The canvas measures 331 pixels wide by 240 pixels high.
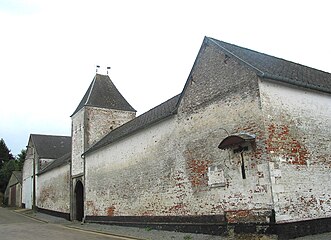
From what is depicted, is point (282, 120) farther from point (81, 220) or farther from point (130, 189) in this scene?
point (81, 220)

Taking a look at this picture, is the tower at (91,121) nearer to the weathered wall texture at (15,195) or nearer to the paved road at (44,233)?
the paved road at (44,233)

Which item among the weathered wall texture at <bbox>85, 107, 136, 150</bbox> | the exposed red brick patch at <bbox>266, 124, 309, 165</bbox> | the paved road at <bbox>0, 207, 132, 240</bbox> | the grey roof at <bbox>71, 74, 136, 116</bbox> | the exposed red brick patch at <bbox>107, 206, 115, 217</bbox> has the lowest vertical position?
the paved road at <bbox>0, 207, 132, 240</bbox>

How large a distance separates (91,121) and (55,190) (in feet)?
27.3

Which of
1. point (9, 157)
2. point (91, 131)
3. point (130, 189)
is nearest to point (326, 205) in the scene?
point (130, 189)

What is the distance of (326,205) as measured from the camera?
10.3 metres

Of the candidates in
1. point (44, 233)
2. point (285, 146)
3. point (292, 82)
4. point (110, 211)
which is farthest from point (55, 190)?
point (292, 82)

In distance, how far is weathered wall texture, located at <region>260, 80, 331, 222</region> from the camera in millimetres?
9547

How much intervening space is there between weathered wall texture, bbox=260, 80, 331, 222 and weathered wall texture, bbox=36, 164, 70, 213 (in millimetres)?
18994

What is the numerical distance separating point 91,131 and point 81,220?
641cm

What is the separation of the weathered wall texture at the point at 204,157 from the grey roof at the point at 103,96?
26.9 ft

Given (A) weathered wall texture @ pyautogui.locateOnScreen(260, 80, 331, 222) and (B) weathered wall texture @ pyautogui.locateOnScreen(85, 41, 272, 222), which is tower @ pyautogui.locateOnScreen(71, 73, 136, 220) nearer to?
(B) weathered wall texture @ pyautogui.locateOnScreen(85, 41, 272, 222)

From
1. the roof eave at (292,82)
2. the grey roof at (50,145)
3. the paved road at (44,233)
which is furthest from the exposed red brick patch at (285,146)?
the grey roof at (50,145)

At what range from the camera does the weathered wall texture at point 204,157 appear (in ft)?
33.1

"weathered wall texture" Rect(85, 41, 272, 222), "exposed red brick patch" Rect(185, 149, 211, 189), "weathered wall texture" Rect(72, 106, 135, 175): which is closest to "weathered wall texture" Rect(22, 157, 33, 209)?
"weathered wall texture" Rect(72, 106, 135, 175)
